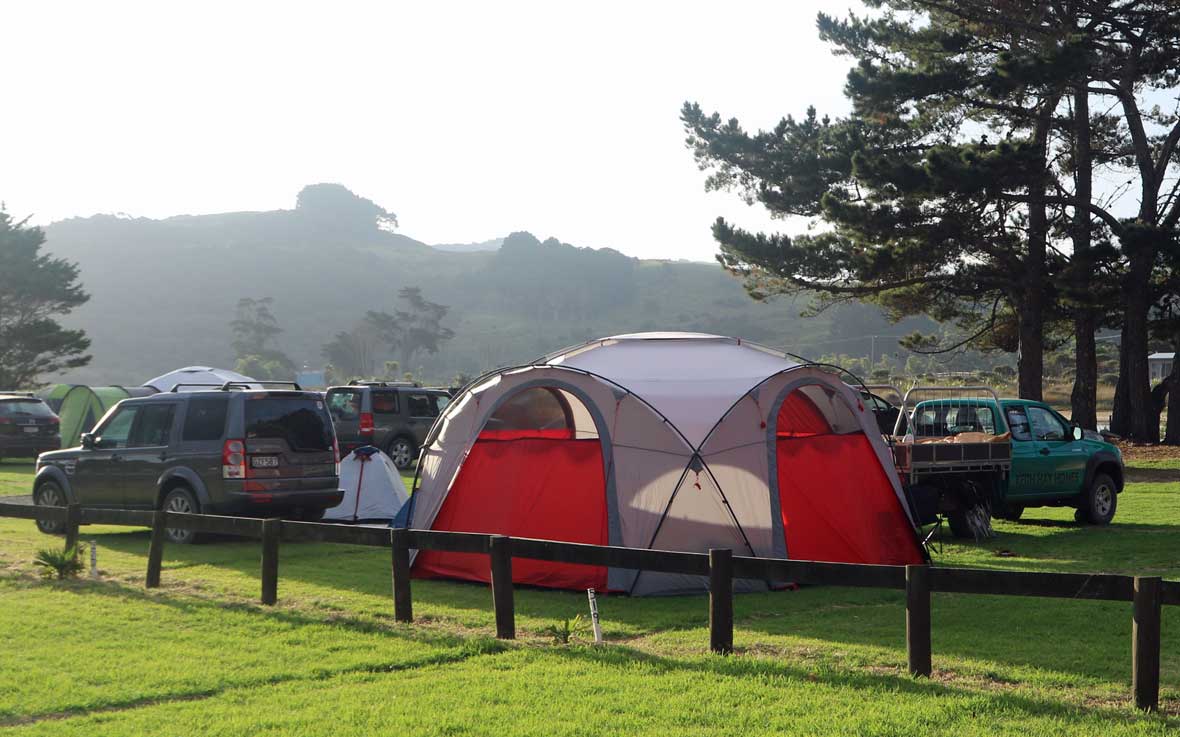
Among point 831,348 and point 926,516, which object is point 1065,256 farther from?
point 831,348

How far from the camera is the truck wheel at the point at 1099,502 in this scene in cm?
1675

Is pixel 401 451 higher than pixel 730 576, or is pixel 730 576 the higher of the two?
pixel 730 576

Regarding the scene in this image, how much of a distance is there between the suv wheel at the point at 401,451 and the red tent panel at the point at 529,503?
14444 mm

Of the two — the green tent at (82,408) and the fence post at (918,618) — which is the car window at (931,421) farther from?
the green tent at (82,408)

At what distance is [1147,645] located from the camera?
6676 millimetres

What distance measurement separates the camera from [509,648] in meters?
8.47

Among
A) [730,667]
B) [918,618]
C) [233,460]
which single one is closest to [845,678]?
[918,618]

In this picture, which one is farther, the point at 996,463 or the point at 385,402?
the point at 385,402

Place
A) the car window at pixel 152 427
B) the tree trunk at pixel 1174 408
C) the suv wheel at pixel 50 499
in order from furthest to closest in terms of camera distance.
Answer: the tree trunk at pixel 1174 408 < the suv wheel at pixel 50 499 < the car window at pixel 152 427

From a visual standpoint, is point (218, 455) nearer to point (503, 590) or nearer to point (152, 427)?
point (152, 427)

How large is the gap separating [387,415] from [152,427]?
37.6ft

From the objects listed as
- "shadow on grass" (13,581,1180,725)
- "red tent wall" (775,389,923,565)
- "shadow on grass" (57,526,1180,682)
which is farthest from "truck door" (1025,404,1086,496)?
"shadow on grass" (13,581,1180,725)

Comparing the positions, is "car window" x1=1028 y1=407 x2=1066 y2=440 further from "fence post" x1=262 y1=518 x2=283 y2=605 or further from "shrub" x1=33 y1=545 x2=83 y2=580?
"shrub" x1=33 y1=545 x2=83 y2=580

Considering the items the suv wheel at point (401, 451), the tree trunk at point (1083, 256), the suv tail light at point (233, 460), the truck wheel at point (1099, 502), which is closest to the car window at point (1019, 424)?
the truck wheel at point (1099, 502)
